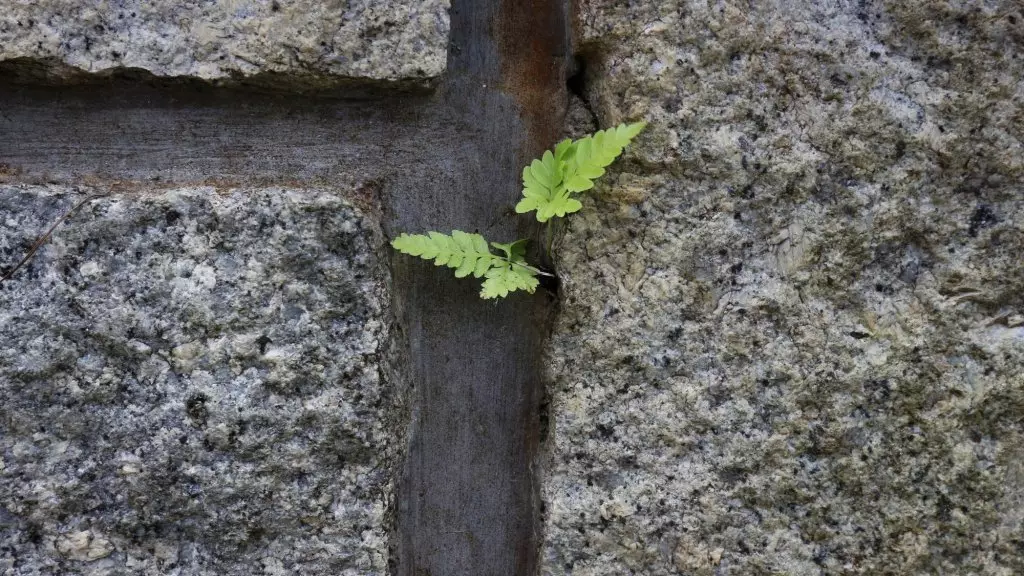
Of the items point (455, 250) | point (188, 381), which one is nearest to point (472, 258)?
point (455, 250)

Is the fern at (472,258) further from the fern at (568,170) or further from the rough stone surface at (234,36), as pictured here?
the rough stone surface at (234,36)

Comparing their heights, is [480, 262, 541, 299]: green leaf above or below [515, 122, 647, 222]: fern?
below

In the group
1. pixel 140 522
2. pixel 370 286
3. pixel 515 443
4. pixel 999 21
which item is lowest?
pixel 140 522

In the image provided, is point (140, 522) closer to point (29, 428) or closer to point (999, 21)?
point (29, 428)

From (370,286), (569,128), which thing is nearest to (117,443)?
(370,286)

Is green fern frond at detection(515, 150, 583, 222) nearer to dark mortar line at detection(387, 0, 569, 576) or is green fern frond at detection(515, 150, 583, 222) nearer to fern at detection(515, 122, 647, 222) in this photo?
fern at detection(515, 122, 647, 222)

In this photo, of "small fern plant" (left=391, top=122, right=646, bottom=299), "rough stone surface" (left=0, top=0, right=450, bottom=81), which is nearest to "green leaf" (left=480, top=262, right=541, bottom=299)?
"small fern plant" (left=391, top=122, right=646, bottom=299)

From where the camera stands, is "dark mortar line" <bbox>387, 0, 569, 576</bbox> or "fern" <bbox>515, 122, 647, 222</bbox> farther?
"dark mortar line" <bbox>387, 0, 569, 576</bbox>
